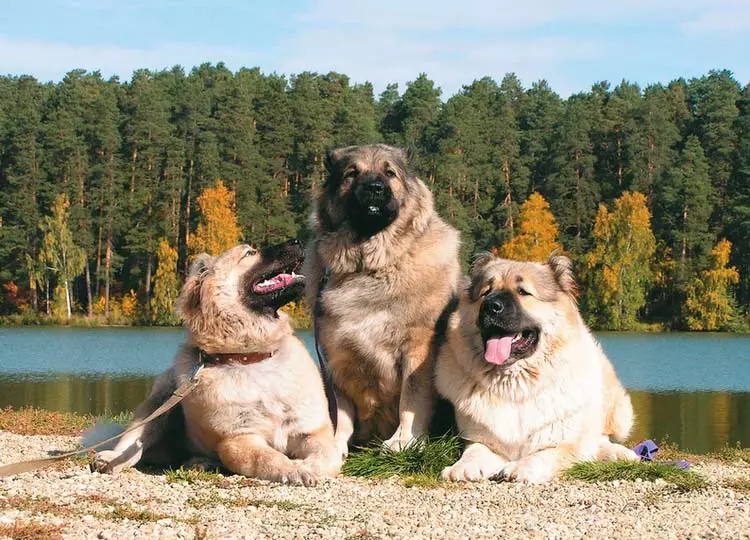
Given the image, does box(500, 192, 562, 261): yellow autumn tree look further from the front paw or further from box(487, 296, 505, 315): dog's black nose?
box(487, 296, 505, 315): dog's black nose

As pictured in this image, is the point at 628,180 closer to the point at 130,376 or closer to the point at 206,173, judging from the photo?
the point at 206,173

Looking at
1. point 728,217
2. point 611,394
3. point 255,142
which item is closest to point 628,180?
point 728,217

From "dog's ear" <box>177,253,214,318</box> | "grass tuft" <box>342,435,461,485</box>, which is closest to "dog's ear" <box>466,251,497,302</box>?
"grass tuft" <box>342,435,461,485</box>

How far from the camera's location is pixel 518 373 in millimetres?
7016

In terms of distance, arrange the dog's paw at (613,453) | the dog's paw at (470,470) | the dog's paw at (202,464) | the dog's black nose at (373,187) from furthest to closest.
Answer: the dog's black nose at (373,187), the dog's paw at (613,453), the dog's paw at (202,464), the dog's paw at (470,470)

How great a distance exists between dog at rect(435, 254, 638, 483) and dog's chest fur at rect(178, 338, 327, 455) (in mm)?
1120

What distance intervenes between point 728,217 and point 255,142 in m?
31.6

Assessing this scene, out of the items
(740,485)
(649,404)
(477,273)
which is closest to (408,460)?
(477,273)

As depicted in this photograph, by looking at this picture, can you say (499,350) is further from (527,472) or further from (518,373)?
(527,472)

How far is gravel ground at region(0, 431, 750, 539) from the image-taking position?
513 centimetres

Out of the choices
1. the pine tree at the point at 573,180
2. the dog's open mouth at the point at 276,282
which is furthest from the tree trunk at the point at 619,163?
the dog's open mouth at the point at 276,282

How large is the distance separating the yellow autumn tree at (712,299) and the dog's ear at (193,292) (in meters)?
52.8

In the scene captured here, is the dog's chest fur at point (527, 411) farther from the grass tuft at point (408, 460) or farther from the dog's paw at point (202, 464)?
the dog's paw at point (202, 464)

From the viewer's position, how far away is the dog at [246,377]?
6707 millimetres
